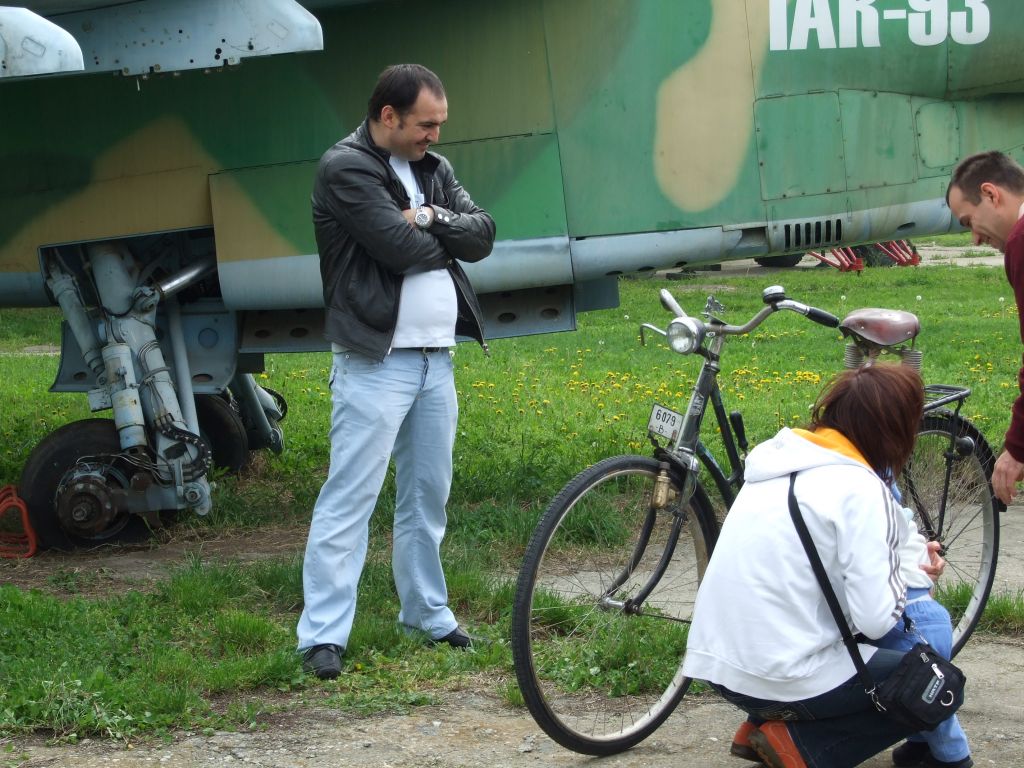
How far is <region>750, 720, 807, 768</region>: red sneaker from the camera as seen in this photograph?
10.3 feet

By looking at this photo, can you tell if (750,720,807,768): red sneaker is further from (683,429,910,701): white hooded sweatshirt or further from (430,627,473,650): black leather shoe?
(430,627,473,650): black leather shoe

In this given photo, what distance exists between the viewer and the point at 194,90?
5.75 meters

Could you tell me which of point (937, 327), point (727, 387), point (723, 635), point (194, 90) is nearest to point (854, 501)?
point (723, 635)

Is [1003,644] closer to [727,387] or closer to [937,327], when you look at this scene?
[727,387]

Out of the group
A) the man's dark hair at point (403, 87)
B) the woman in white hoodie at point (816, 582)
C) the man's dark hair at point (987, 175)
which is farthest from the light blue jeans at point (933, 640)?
the man's dark hair at point (403, 87)

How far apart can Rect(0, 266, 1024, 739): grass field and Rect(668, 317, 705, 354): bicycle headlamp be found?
1212 mm

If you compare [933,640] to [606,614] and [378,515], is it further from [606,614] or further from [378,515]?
[378,515]

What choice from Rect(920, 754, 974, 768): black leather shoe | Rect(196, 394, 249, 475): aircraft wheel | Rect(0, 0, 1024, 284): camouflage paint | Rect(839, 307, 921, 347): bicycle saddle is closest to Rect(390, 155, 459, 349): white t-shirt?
Rect(839, 307, 921, 347): bicycle saddle

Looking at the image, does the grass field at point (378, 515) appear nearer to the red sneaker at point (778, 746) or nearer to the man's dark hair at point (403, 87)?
the red sneaker at point (778, 746)

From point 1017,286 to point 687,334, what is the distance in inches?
34.7

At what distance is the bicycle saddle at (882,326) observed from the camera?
12.6ft

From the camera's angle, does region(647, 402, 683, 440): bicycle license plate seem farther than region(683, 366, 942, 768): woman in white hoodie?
Yes

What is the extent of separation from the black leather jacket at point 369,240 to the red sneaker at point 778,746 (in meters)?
1.69

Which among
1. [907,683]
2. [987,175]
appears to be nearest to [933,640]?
[907,683]
